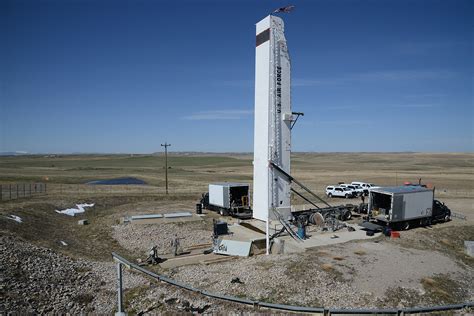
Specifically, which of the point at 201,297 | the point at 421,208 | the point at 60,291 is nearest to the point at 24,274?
the point at 60,291

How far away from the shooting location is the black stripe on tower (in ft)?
68.5

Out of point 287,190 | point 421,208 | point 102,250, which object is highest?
point 287,190

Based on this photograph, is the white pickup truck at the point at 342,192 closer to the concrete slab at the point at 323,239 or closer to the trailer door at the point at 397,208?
the trailer door at the point at 397,208

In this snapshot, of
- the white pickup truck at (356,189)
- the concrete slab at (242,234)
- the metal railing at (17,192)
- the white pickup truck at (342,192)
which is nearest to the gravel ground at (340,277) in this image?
the concrete slab at (242,234)

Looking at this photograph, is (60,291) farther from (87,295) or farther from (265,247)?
(265,247)

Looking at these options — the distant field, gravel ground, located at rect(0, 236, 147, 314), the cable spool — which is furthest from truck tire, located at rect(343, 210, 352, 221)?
the distant field

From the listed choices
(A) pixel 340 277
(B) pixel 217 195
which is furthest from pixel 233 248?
(B) pixel 217 195

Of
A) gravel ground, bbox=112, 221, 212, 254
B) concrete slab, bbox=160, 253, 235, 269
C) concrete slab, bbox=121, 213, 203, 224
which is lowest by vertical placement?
gravel ground, bbox=112, 221, 212, 254

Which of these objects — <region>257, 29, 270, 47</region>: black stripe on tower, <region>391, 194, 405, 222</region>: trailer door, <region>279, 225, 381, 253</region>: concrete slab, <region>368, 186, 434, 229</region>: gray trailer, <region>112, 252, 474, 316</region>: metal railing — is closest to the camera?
<region>112, 252, 474, 316</region>: metal railing

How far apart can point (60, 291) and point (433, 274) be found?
50.8 feet

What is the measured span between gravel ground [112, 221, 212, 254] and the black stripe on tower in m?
13.1

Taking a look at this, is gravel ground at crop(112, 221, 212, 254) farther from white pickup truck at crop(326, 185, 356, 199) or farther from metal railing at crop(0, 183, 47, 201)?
white pickup truck at crop(326, 185, 356, 199)

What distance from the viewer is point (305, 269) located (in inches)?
543

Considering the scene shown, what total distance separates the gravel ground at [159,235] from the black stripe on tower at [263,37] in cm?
1310
